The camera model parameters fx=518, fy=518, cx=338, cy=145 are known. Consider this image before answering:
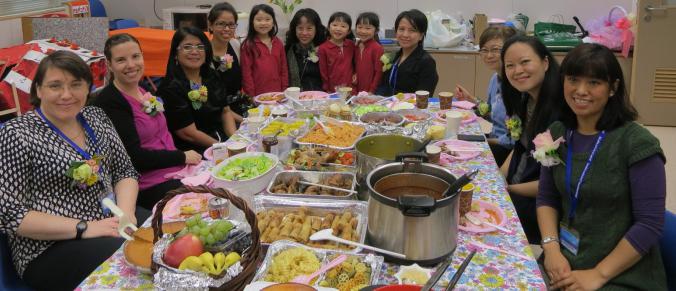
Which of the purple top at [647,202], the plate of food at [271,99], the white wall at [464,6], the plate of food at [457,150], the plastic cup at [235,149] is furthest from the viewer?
the white wall at [464,6]

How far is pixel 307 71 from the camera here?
4223 mm

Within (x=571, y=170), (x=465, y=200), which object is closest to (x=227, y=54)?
(x=465, y=200)

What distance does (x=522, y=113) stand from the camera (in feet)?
8.43

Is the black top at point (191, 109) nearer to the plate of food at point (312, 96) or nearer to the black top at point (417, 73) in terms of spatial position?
the plate of food at point (312, 96)

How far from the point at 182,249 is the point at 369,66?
10.1 ft

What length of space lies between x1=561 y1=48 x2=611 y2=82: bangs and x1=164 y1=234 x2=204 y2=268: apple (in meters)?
1.35

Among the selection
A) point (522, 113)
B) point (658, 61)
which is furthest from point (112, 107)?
point (658, 61)

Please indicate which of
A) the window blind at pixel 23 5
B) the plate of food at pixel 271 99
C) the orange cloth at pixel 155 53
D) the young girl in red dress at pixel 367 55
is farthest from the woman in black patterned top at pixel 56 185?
the window blind at pixel 23 5

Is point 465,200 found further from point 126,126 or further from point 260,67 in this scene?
point 260,67

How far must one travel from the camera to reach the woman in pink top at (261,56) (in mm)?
3988

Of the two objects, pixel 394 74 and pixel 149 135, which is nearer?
A: pixel 149 135

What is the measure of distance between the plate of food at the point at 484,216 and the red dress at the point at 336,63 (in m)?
2.49

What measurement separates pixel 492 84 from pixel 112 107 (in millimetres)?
2260

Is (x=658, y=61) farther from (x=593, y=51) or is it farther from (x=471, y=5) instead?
(x=593, y=51)
